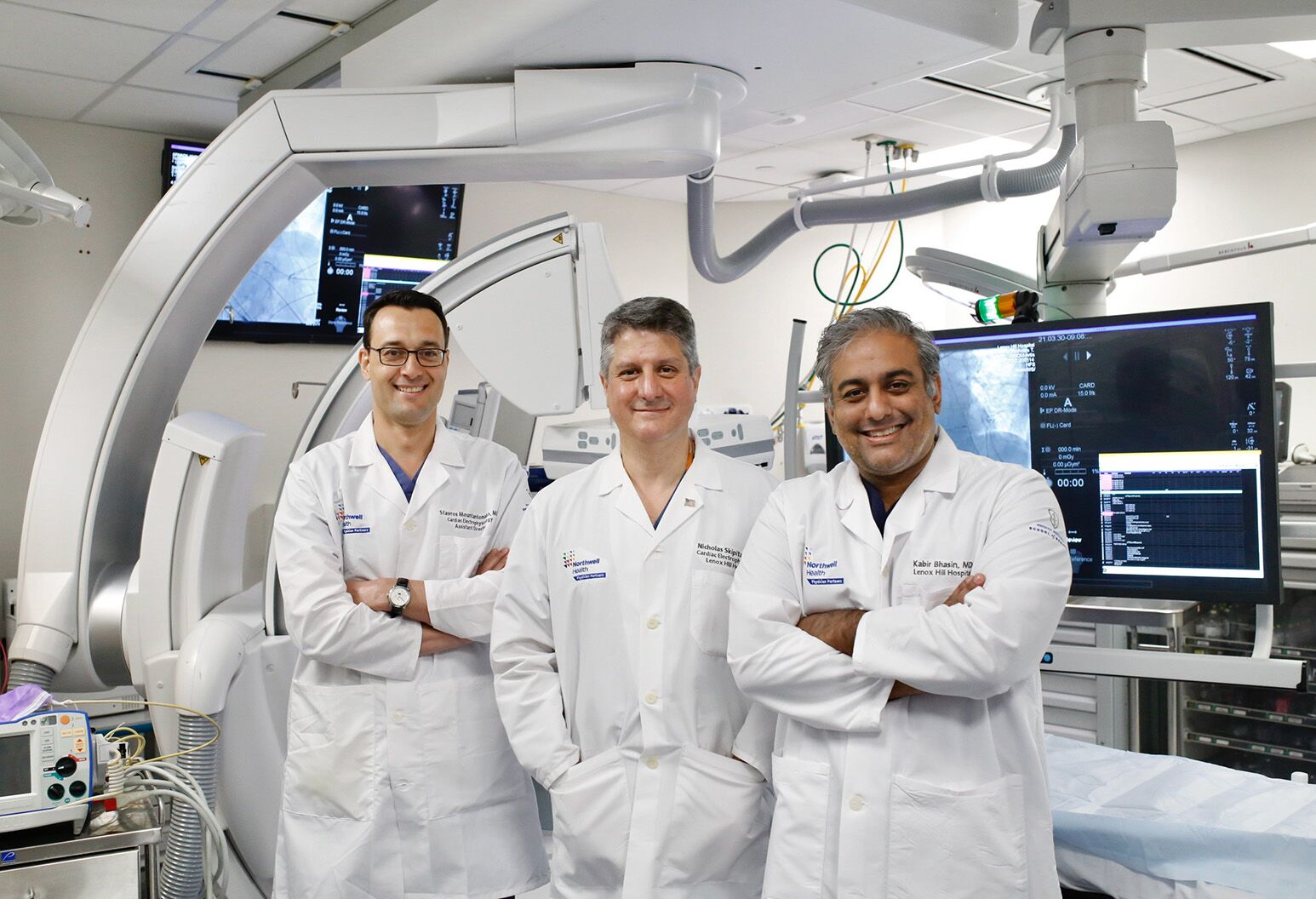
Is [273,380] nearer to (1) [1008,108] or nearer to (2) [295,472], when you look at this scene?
(2) [295,472]

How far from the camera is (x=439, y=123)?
214cm

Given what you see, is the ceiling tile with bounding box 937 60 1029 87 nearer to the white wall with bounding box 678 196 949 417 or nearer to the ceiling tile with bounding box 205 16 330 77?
the white wall with bounding box 678 196 949 417

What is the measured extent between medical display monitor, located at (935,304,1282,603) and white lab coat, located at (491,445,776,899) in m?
0.64

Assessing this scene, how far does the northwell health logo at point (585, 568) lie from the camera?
1.73m

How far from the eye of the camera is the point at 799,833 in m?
1.49

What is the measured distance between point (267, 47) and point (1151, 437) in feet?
9.58

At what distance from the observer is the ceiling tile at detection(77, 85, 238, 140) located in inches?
151

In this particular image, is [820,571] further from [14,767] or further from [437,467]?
[14,767]

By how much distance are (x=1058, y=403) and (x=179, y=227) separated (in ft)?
6.21

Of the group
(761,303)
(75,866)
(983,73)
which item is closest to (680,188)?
(761,303)

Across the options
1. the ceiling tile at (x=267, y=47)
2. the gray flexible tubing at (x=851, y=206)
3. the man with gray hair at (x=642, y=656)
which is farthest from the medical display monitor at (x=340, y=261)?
the man with gray hair at (x=642, y=656)

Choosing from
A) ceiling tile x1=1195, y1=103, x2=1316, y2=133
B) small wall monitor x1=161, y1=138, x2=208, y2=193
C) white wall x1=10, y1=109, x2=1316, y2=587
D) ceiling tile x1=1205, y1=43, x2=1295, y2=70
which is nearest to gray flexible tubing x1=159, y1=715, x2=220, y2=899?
white wall x1=10, y1=109, x2=1316, y2=587

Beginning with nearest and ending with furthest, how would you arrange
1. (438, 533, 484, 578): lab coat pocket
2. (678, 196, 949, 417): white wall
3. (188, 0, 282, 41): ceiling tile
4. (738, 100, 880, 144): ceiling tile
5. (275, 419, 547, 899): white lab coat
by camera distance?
(275, 419, 547, 899): white lab coat
(438, 533, 484, 578): lab coat pocket
(188, 0, 282, 41): ceiling tile
(738, 100, 880, 144): ceiling tile
(678, 196, 949, 417): white wall

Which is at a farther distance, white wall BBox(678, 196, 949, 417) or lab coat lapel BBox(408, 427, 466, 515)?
white wall BBox(678, 196, 949, 417)
